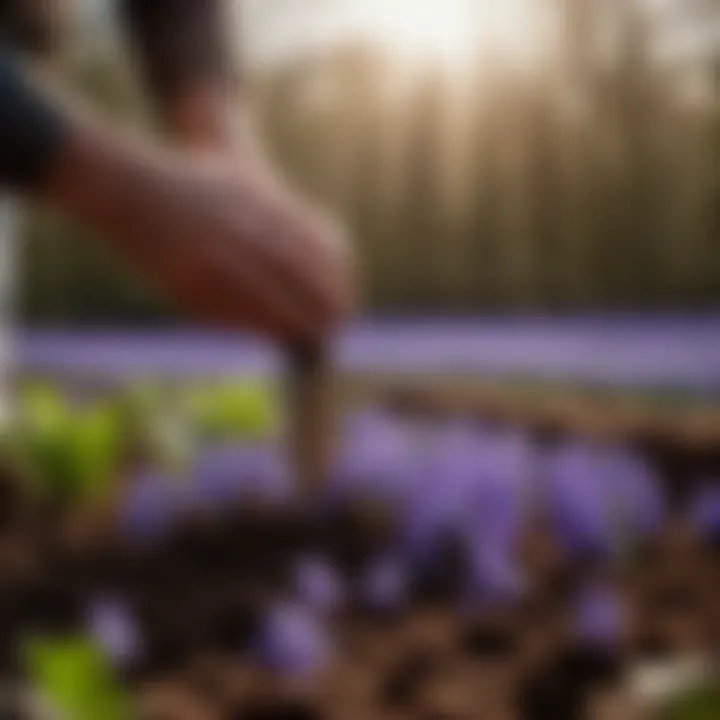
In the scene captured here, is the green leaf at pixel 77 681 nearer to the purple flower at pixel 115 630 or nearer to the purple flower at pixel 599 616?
the purple flower at pixel 115 630

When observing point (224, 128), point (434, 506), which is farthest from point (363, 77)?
point (434, 506)

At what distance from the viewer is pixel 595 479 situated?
2.33ft

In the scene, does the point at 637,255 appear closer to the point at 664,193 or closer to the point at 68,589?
the point at 664,193

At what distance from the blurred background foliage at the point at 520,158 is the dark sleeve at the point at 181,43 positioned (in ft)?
0.05

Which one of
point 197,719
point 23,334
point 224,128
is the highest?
point 224,128

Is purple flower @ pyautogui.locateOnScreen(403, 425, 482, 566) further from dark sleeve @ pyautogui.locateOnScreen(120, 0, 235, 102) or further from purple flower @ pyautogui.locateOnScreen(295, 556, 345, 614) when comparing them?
dark sleeve @ pyautogui.locateOnScreen(120, 0, 235, 102)

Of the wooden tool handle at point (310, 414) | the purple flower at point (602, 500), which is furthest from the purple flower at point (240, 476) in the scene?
the purple flower at point (602, 500)

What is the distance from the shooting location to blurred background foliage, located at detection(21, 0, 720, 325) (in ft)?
2.36

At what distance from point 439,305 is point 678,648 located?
8.7 inches

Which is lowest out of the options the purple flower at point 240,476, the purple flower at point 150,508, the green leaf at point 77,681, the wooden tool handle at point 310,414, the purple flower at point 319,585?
the green leaf at point 77,681

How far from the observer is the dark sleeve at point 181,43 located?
0.73 metres

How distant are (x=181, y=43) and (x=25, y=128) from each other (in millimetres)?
131

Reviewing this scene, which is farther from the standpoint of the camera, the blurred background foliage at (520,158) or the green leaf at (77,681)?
the blurred background foliage at (520,158)

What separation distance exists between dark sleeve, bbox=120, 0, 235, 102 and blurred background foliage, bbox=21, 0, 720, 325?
2 centimetres
